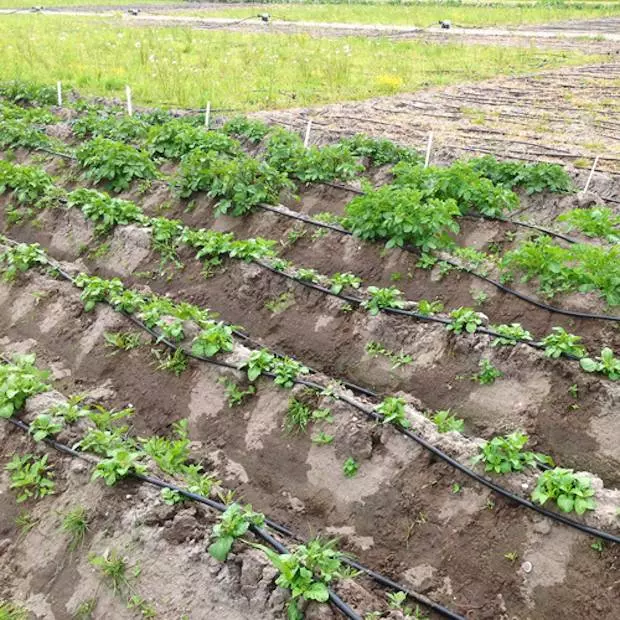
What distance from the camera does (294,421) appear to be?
612cm

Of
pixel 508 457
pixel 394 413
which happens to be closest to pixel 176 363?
pixel 394 413

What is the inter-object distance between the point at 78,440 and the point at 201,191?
20.1 ft

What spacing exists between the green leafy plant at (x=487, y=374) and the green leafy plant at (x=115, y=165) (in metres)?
6.80

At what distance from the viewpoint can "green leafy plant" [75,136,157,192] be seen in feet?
36.2

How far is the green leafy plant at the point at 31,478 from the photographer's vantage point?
5.07 m

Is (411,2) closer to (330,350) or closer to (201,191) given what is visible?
(201,191)

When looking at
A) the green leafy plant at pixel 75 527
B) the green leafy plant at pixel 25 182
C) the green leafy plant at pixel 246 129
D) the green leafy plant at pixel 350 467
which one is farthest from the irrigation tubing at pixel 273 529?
the green leafy plant at pixel 246 129

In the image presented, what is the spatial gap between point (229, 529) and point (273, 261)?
4.31m

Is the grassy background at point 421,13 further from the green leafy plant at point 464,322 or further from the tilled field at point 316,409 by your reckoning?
the green leafy plant at point 464,322

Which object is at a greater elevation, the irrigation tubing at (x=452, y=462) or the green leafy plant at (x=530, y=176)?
the green leafy plant at (x=530, y=176)

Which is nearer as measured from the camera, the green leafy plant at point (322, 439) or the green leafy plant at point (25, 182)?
the green leafy plant at point (322, 439)

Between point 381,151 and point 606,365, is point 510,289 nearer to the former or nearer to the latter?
point 606,365

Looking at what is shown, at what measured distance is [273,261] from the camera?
8219 mm

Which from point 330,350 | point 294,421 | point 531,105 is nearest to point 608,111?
point 531,105
